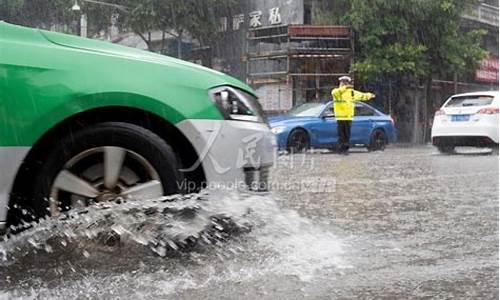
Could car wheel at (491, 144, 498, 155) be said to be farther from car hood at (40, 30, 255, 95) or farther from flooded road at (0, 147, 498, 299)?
car hood at (40, 30, 255, 95)

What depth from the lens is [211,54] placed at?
1180 cm

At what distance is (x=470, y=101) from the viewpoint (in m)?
13.2

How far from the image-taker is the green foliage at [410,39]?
20.2m

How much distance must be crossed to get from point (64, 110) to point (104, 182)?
0.44m

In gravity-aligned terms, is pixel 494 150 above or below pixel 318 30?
below

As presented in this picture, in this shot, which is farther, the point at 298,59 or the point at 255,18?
the point at 298,59

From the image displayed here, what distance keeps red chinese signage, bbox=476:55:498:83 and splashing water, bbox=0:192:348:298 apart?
78.0 feet

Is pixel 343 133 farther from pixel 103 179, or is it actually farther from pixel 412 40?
pixel 103 179

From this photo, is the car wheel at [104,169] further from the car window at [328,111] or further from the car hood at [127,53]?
the car window at [328,111]

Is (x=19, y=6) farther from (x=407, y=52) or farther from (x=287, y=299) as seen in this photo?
(x=407, y=52)

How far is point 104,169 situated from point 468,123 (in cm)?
1060

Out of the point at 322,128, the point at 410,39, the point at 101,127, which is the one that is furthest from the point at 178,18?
the point at 410,39

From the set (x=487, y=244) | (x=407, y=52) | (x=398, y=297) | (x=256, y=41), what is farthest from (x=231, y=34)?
(x=398, y=297)

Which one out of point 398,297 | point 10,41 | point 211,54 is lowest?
point 398,297
